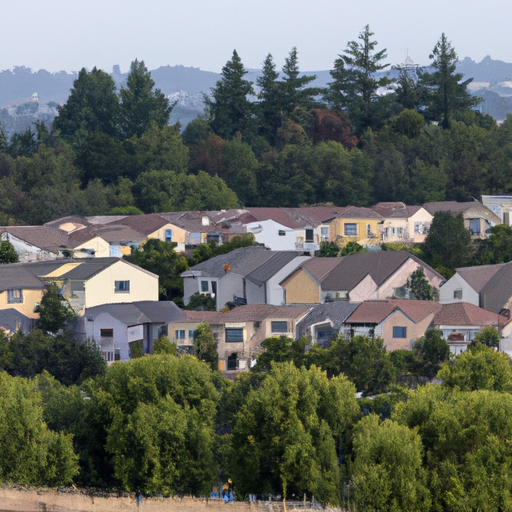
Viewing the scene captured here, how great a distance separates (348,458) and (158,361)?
4541 mm

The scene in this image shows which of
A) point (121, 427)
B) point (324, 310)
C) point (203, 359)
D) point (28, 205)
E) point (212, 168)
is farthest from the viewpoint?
point (212, 168)

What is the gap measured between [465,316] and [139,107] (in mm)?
24378

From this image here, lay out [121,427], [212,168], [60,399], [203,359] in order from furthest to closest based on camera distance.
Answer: [212,168]
[203,359]
[60,399]
[121,427]

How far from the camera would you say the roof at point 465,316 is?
27.3m

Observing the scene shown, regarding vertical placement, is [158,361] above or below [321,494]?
above

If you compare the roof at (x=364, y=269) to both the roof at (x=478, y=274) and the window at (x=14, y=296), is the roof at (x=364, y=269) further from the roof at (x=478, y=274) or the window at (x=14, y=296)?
the window at (x=14, y=296)

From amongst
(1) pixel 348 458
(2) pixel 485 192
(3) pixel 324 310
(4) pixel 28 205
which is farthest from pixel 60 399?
(2) pixel 485 192

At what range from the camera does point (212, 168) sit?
149 ft

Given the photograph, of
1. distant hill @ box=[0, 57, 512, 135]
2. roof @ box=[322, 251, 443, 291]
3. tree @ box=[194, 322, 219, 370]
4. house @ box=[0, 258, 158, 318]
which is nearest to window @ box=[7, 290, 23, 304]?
house @ box=[0, 258, 158, 318]

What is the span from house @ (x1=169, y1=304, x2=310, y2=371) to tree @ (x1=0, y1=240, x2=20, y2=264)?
7.04 m

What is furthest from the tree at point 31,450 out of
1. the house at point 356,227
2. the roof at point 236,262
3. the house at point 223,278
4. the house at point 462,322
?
the house at point 356,227

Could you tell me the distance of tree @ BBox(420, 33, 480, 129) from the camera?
48.3 m

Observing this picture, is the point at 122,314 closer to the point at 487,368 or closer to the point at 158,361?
the point at 158,361

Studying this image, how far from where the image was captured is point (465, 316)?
2745cm
